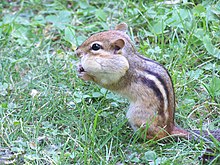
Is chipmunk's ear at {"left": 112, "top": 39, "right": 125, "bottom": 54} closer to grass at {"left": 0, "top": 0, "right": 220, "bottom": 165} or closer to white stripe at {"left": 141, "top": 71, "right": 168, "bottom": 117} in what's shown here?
white stripe at {"left": 141, "top": 71, "right": 168, "bottom": 117}

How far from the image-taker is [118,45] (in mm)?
3631

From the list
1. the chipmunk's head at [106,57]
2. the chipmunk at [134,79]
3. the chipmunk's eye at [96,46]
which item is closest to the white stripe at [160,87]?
the chipmunk at [134,79]

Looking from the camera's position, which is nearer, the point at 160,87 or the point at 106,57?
the point at 160,87

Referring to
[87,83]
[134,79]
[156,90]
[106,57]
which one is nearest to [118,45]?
[106,57]

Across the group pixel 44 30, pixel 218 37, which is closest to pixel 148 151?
pixel 218 37

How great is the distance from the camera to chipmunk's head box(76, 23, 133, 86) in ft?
11.9

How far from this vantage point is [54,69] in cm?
447

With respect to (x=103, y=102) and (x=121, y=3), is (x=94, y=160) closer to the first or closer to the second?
(x=103, y=102)

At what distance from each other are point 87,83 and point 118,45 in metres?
0.77

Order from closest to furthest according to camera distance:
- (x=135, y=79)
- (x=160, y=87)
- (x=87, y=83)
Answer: (x=160, y=87), (x=135, y=79), (x=87, y=83)

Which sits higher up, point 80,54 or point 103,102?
point 80,54

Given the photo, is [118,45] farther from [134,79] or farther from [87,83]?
[87,83]

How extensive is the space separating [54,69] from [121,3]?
1.18 metres

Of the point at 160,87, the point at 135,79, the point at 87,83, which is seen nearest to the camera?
the point at 160,87
